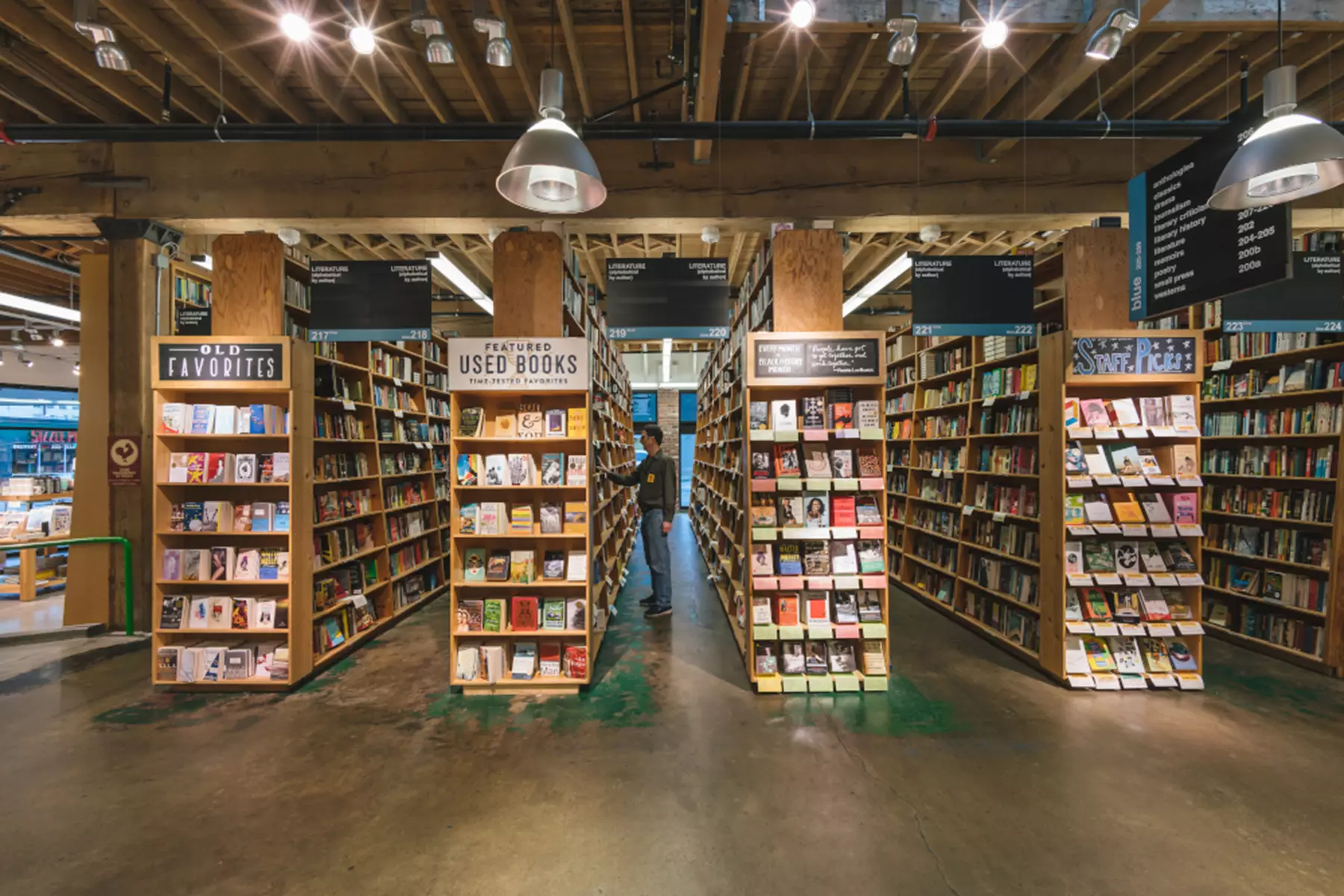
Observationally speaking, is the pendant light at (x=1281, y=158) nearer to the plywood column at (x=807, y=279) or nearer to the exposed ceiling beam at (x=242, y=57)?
the plywood column at (x=807, y=279)

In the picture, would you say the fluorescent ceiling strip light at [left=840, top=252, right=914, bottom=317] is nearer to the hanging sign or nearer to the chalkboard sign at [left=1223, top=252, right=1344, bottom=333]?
the chalkboard sign at [left=1223, top=252, right=1344, bottom=333]

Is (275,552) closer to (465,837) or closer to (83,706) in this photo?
(83,706)

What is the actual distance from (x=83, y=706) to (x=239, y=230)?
4159 mm

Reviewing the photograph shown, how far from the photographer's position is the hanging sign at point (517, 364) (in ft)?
14.2

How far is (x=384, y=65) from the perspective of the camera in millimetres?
4480

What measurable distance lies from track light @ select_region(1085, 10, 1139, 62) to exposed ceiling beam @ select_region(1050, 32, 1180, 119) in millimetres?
1027

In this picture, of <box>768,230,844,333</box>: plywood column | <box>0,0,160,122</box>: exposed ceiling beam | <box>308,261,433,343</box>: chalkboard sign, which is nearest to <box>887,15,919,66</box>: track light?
<box>768,230,844,333</box>: plywood column

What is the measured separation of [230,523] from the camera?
4570 mm

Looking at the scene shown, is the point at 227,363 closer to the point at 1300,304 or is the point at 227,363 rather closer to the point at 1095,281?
the point at 1095,281

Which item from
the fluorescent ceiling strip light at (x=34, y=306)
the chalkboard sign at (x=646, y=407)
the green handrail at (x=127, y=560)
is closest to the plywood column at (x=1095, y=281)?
the green handrail at (x=127, y=560)

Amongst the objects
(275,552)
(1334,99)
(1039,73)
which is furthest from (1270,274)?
(275,552)

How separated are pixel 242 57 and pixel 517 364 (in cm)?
290

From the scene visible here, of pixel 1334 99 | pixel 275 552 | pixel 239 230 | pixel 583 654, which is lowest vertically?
pixel 583 654

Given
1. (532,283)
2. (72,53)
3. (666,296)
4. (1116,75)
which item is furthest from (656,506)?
(72,53)
